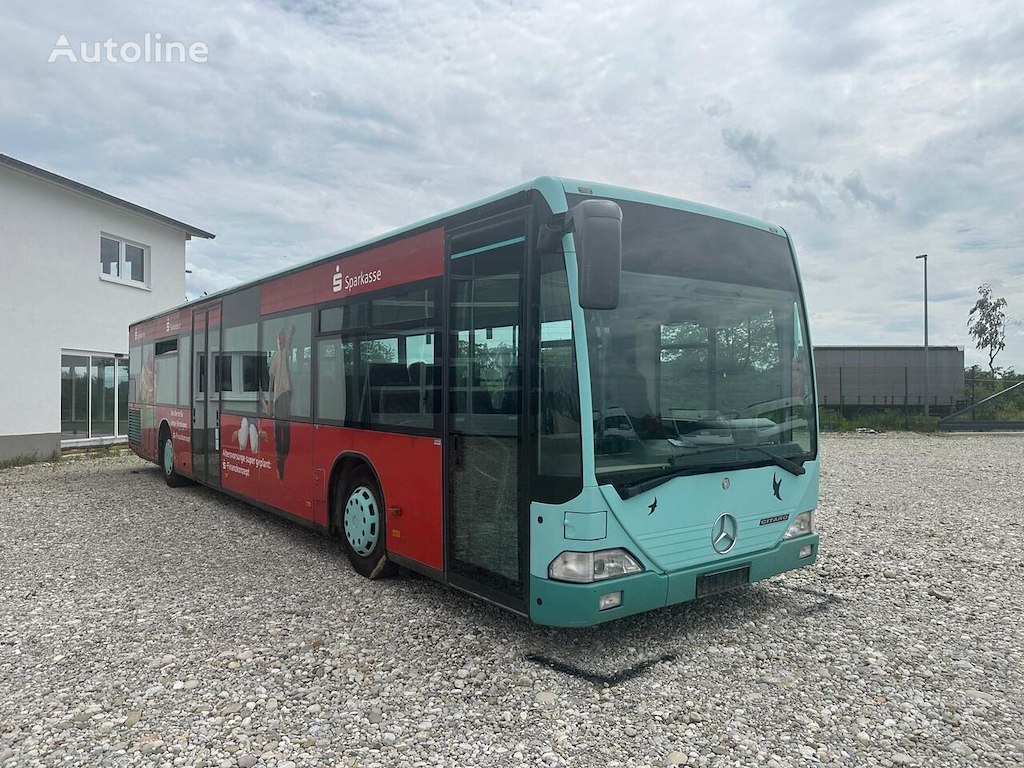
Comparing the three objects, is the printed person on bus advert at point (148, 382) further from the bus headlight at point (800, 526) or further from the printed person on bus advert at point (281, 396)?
the bus headlight at point (800, 526)

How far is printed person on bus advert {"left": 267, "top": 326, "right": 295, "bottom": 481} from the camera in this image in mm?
7230

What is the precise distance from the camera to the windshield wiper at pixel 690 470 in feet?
13.2

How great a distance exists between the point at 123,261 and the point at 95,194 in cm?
191

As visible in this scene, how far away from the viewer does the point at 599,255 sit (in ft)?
12.0

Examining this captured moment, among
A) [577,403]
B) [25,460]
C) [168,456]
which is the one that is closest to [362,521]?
[577,403]

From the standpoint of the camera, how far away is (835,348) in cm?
2762

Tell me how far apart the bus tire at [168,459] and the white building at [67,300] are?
5269 millimetres

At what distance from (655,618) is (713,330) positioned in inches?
83.6

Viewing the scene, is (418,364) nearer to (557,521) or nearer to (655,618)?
(557,521)

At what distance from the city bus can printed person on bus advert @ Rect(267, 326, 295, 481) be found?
1129mm

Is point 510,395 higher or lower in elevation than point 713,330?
lower

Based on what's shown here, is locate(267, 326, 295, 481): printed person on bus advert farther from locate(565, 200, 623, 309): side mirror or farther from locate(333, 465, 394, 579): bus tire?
locate(565, 200, 623, 309): side mirror

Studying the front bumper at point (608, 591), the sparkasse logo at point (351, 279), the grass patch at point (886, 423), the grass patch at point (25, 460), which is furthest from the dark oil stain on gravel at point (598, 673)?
the grass patch at point (886, 423)

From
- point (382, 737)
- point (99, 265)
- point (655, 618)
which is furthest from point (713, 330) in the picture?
point (99, 265)
